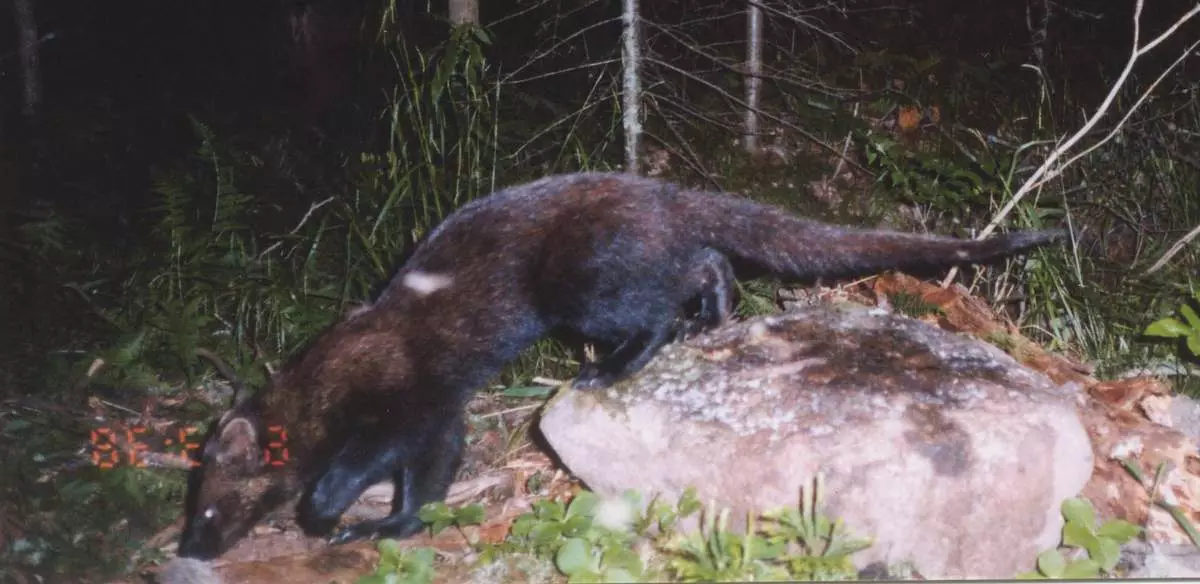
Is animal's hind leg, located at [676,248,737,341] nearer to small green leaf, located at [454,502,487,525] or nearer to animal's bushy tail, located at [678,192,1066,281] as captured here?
animal's bushy tail, located at [678,192,1066,281]

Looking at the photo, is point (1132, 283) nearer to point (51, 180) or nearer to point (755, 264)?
point (755, 264)

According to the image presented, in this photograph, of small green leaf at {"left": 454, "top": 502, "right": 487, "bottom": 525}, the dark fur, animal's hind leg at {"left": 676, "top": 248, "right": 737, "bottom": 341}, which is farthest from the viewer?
animal's hind leg at {"left": 676, "top": 248, "right": 737, "bottom": 341}

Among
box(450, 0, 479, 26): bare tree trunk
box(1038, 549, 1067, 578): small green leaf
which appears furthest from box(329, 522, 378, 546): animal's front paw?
box(1038, 549, 1067, 578): small green leaf

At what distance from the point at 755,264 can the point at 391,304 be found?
140 cm

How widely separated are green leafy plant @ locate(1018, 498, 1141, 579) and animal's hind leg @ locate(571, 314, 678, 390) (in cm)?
138

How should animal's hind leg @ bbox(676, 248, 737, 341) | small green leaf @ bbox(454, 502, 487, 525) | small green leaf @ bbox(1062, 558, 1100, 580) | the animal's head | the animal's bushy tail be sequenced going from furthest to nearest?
animal's hind leg @ bbox(676, 248, 737, 341)
the animal's bushy tail
the animal's head
small green leaf @ bbox(454, 502, 487, 525)
small green leaf @ bbox(1062, 558, 1100, 580)

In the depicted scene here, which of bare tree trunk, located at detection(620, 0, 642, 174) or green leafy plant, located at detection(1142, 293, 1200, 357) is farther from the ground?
bare tree trunk, located at detection(620, 0, 642, 174)

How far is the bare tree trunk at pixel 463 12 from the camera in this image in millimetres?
3572

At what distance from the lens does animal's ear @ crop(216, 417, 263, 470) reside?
3420 mm

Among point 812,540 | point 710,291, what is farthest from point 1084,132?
point 812,540

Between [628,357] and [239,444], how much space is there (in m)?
1.38

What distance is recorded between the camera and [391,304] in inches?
147

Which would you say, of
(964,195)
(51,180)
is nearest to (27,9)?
(51,180)

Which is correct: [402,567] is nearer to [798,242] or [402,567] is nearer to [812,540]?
[812,540]
